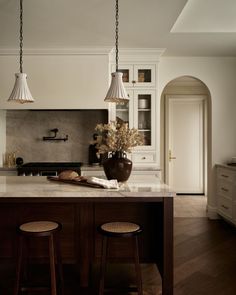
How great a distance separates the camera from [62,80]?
4.52 m

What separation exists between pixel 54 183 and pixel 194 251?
1.84 metres

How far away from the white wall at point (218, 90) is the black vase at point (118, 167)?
2.74 meters

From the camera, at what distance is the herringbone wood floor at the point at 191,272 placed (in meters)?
2.59

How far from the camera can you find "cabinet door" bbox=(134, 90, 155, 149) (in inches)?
183

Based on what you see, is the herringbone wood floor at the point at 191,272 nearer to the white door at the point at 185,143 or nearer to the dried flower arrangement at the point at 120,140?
the dried flower arrangement at the point at 120,140

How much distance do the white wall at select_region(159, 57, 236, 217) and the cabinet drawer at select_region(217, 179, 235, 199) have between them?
0.54ft

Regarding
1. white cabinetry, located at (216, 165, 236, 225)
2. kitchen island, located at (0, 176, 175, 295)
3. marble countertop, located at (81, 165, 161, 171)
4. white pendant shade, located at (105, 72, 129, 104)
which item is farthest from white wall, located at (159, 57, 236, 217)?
kitchen island, located at (0, 176, 175, 295)

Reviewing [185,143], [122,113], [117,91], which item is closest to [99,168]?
[122,113]

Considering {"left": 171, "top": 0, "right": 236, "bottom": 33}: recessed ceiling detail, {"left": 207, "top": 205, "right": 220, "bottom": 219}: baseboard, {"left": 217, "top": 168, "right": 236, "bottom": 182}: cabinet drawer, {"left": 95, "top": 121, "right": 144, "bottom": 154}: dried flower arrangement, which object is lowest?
{"left": 207, "top": 205, "right": 220, "bottom": 219}: baseboard

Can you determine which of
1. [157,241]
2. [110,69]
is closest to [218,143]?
[110,69]

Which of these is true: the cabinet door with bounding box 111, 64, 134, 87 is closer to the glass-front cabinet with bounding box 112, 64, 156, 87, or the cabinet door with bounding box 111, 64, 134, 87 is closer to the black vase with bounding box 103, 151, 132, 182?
the glass-front cabinet with bounding box 112, 64, 156, 87

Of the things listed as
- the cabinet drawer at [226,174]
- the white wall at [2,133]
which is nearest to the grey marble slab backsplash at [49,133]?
the white wall at [2,133]

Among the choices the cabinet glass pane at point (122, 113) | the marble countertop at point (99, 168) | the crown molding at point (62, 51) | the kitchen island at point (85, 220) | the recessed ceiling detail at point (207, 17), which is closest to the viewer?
the kitchen island at point (85, 220)

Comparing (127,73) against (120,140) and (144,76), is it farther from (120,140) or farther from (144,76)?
(120,140)
